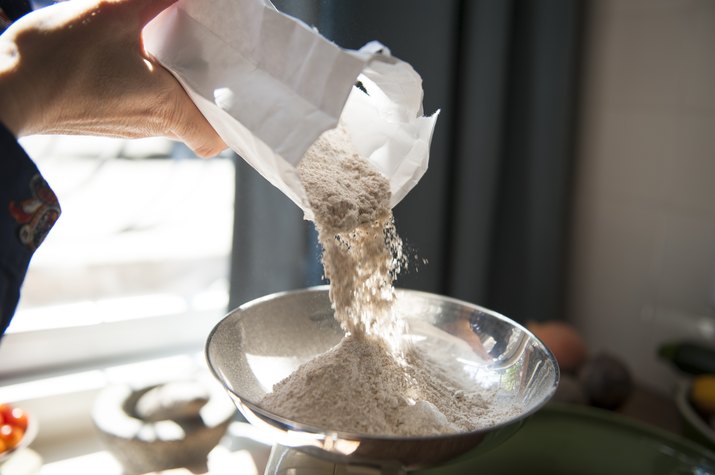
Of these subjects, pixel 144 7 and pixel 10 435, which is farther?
pixel 10 435

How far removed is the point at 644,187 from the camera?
1036mm

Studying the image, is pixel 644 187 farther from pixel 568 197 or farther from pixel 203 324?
pixel 203 324

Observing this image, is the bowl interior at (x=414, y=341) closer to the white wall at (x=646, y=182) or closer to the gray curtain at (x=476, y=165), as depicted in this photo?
the gray curtain at (x=476, y=165)

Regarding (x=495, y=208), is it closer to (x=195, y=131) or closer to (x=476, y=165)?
(x=476, y=165)

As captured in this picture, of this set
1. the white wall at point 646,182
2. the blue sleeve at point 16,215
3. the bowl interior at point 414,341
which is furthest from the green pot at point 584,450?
the blue sleeve at point 16,215

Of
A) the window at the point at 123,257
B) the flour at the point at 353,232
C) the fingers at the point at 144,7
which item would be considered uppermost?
the fingers at the point at 144,7

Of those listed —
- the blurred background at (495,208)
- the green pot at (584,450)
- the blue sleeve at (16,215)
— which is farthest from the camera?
the blurred background at (495,208)

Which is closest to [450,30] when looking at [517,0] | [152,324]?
[517,0]

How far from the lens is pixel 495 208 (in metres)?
1.01

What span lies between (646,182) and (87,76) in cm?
90

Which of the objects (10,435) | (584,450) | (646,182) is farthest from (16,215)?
(646,182)

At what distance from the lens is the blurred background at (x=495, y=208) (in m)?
0.90

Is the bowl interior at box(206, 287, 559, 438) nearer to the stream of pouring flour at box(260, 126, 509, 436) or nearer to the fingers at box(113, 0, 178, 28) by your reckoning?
the stream of pouring flour at box(260, 126, 509, 436)

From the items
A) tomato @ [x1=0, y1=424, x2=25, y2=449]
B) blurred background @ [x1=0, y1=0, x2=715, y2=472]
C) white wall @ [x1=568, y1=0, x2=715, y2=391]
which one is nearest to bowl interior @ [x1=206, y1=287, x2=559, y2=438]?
blurred background @ [x1=0, y1=0, x2=715, y2=472]
